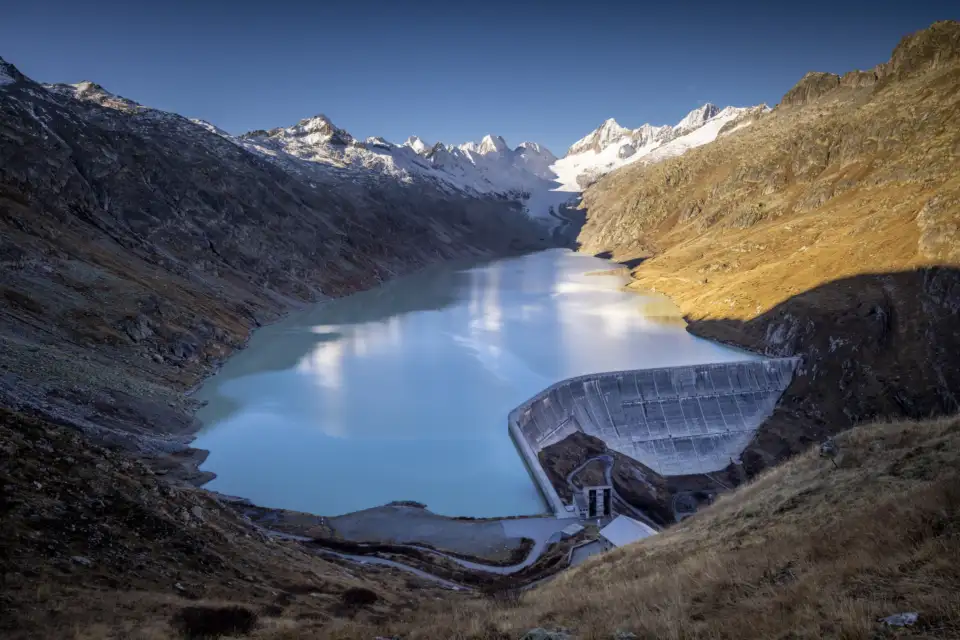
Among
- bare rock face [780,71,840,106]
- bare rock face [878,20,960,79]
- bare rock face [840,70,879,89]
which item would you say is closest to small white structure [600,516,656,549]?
bare rock face [878,20,960,79]

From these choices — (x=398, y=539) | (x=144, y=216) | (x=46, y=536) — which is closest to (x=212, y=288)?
(x=144, y=216)

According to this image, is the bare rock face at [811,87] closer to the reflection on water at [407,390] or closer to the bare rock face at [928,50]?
the bare rock face at [928,50]

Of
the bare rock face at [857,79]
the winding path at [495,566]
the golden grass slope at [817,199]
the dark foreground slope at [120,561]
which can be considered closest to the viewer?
the dark foreground slope at [120,561]

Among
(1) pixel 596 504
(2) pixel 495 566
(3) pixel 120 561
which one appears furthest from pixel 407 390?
(3) pixel 120 561

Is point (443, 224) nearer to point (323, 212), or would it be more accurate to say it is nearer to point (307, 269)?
point (323, 212)

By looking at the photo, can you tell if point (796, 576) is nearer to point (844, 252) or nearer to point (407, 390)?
point (407, 390)

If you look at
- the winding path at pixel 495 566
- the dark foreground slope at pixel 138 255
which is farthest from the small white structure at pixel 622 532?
the dark foreground slope at pixel 138 255
